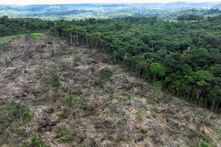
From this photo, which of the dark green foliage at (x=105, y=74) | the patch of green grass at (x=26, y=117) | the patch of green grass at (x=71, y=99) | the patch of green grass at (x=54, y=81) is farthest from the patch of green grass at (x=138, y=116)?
the patch of green grass at (x=54, y=81)

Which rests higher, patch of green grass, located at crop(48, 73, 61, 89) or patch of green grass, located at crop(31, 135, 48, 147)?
patch of green grass, located at crop(48, 73, 61, 89)

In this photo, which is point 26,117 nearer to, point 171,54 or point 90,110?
point 90,110

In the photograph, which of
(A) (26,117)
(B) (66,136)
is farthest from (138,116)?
(A) (26,117)

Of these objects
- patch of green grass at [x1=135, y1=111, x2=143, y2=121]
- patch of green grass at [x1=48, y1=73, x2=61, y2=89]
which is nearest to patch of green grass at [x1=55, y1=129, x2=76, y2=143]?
patch of green grass at [x1=135, y1=111, x2=143, y2=121]

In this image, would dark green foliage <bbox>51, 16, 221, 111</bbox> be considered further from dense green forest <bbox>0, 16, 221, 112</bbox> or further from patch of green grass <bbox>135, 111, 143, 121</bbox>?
patch of green grass <bbox>135, 111, 143, 121</bbox>

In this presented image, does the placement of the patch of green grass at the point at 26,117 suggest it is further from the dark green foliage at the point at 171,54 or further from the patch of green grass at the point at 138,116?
the dark green foliage at the point at 171,54

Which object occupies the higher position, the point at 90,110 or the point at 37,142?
the point at 37,142

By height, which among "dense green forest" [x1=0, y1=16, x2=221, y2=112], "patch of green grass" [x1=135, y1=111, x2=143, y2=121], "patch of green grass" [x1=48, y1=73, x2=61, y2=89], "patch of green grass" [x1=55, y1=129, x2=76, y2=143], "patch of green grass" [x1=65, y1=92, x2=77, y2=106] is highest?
"dense green forest" [x1=0, y1=16, x2=221, y2=112]

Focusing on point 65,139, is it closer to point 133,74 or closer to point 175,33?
point 133,74
